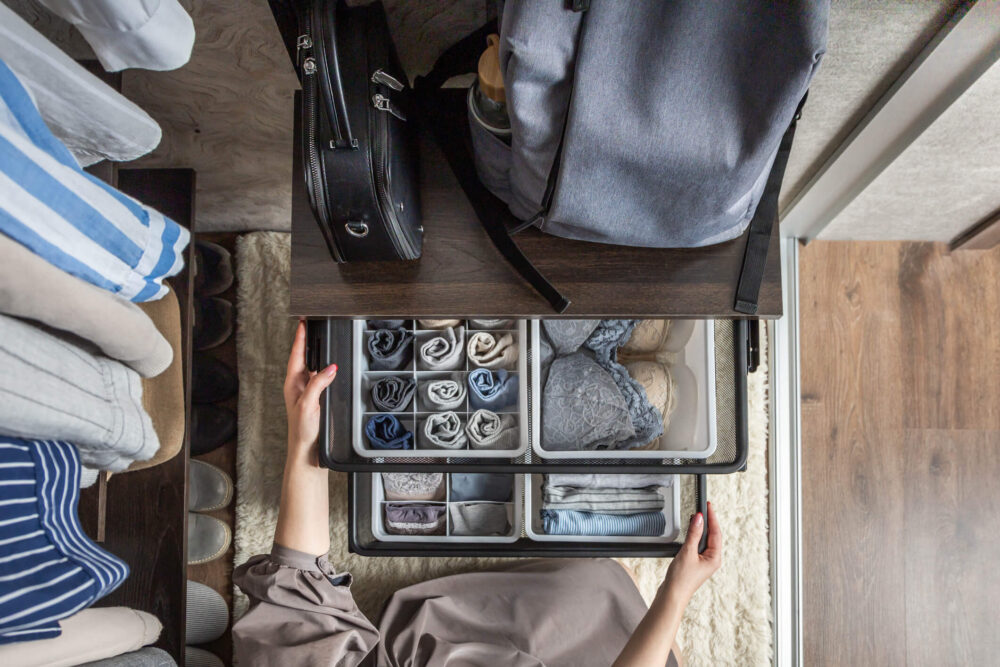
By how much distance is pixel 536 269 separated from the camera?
87cm

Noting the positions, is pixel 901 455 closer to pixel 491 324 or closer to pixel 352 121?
pixel 491 324

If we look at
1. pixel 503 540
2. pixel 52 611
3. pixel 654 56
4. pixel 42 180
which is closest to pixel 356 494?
pixel 503 540

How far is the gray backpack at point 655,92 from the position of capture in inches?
24.4

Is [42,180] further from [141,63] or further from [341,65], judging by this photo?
[341,65]

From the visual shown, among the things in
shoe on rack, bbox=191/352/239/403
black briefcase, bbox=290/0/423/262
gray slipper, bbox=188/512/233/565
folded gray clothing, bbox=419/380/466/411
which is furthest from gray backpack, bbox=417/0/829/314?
gray slipper, bbox=188/512/233/565

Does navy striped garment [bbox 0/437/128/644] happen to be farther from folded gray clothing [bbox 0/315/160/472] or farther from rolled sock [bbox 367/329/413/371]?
rolled sock [bbox 367/329/413/371]

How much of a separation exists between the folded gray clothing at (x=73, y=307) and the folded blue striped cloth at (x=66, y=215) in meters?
0.02

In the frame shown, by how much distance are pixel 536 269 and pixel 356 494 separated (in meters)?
0.56

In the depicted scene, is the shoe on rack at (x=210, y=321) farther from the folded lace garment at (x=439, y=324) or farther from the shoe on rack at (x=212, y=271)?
the folded lace garment at (x=439, y=324)

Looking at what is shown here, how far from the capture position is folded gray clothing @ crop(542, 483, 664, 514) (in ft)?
3.51

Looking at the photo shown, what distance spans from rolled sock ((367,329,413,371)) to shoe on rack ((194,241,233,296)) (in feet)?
1.96

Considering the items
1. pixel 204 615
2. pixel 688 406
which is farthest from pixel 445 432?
pixel 204 615

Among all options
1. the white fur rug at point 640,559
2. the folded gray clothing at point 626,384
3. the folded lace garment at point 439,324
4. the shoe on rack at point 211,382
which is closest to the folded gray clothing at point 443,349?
the folded lace garment at point 439,324

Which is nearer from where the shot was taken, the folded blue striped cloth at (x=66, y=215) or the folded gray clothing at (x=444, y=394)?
the folded blue striped cloth at (x=66, y=215)
